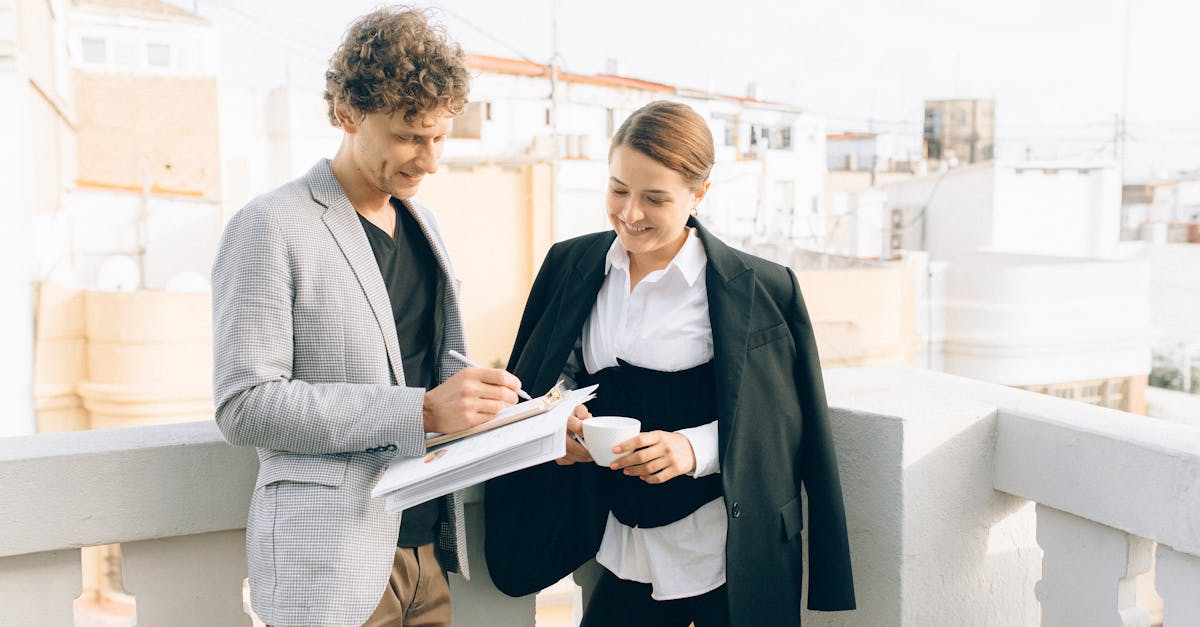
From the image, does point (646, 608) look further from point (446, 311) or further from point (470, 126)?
point (470, 126)

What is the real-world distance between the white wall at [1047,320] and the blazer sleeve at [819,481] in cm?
1853

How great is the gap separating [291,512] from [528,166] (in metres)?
19.2

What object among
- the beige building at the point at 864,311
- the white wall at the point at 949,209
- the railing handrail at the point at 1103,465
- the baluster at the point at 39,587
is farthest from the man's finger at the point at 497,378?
the white wall at the point at 949,209

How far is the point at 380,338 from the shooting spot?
159cm

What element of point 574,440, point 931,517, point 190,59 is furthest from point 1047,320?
point 190,59

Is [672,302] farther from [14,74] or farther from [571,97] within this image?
[571,97]

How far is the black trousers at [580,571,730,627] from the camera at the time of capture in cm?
185

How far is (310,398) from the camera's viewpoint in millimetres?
1465

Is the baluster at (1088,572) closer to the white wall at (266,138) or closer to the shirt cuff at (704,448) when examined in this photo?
the shirt cuff at (704,448)

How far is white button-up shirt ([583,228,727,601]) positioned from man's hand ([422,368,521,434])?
1.20ft

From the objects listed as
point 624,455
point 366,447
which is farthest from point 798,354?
point 366,447

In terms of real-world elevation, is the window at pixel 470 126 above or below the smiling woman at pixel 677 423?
above

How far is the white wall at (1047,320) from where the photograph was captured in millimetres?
19094

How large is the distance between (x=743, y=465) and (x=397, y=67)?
36.6 inches
